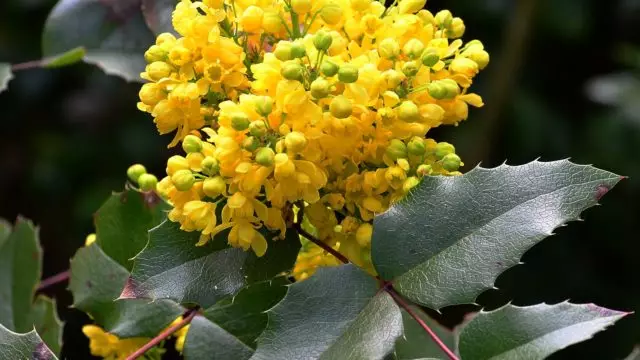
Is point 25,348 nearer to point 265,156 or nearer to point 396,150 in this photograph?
point 265,156

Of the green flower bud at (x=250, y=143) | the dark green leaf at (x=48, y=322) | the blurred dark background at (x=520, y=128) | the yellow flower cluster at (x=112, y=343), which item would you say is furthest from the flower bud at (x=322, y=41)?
the blurred dark background at (x=520, y=128)

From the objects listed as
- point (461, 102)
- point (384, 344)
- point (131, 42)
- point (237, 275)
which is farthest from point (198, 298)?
point (131, 42)

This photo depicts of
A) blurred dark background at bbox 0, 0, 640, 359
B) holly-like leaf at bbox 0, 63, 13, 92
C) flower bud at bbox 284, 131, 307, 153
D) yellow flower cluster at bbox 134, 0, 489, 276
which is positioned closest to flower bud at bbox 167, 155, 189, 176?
yellow flower cluster at bbox 134, 0, 489, 276

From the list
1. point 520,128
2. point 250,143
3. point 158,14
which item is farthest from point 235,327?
point 520,128

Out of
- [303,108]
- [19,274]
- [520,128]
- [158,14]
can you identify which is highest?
[303,108]

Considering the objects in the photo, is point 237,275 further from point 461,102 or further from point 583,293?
point 583,293
